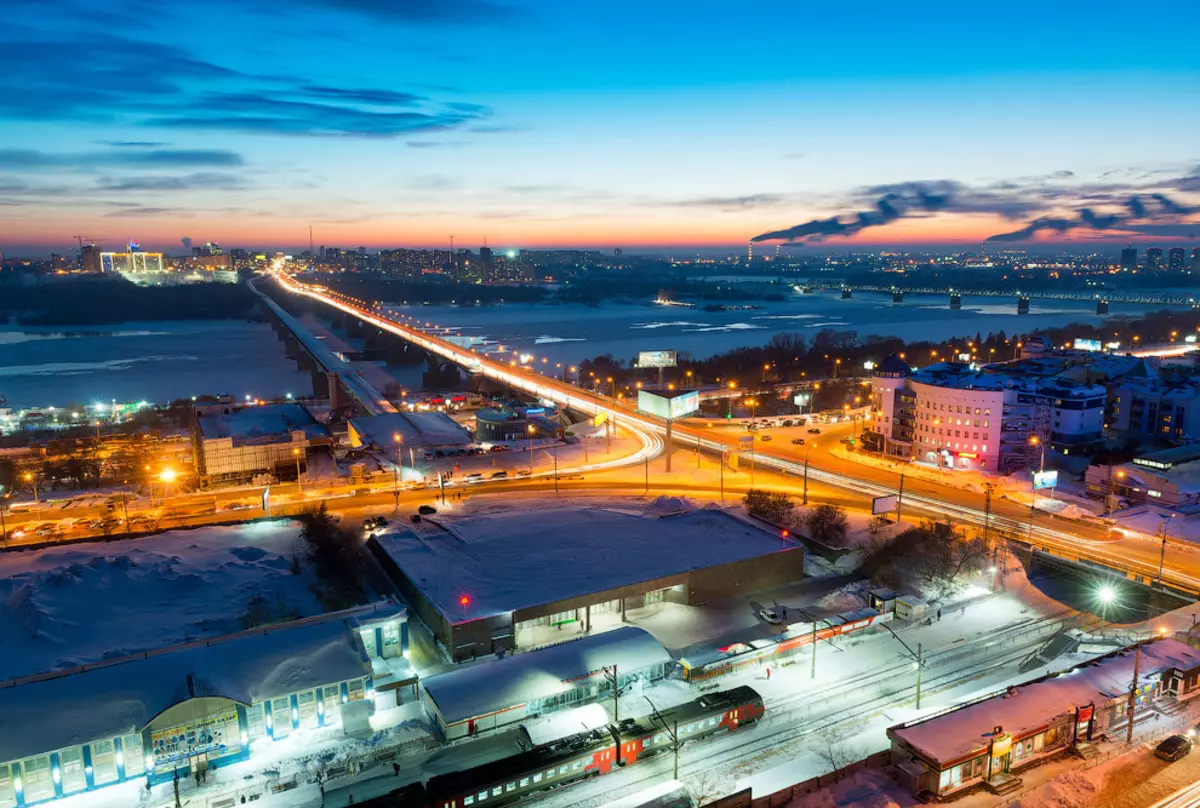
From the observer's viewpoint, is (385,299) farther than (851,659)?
Yes

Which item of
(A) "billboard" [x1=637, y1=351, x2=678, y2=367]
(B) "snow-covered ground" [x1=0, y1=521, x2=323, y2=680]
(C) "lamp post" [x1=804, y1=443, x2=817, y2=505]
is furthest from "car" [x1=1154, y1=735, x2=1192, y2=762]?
(A) "billboard" [x1=637, y1=351, x2=678, y2=367]

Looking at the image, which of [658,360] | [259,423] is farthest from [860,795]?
[658,360]

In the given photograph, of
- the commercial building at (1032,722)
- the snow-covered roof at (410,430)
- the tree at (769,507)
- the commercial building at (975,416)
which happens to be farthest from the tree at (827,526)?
the snow-covered roof at (410,430)

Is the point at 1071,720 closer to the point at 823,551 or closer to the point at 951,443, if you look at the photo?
the point at 823,551

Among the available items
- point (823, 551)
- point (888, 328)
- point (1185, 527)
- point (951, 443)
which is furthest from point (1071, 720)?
point (888, 328)

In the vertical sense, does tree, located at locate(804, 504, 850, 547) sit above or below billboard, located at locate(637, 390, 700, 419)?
below

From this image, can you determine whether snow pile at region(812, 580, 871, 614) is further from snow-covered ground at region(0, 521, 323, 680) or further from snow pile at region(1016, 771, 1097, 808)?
snow-covered ground at region(0, 521, 323, 680)
